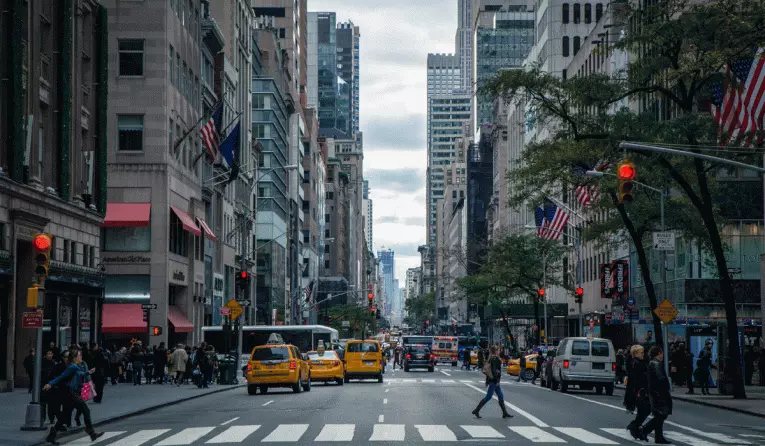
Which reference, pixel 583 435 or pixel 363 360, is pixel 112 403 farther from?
pixel 363 360

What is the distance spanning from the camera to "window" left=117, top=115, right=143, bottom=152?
63.8 metres

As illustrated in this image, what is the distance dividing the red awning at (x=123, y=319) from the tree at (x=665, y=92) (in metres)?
23.3

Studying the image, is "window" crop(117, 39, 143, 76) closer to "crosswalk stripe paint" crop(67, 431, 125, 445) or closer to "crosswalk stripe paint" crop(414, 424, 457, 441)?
"crosswalk stripe paint" crop(67, 431, 125, 445)

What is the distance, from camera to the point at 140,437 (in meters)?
24.4

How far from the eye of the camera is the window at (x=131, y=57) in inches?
2516

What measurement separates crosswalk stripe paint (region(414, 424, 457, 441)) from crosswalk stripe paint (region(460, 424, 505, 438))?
42 cm

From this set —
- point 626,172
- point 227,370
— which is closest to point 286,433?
point 626,172

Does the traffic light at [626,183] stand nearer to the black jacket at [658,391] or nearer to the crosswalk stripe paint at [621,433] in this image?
the crosswalk stripe paint at [621,433]

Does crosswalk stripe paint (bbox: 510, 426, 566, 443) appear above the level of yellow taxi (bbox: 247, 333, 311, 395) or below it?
below

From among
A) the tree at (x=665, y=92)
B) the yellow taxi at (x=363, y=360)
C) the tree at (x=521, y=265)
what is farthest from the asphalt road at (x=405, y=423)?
the tree at (x=521, y=265)

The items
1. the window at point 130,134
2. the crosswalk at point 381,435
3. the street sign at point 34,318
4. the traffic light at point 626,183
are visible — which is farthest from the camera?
the window at point 130,134

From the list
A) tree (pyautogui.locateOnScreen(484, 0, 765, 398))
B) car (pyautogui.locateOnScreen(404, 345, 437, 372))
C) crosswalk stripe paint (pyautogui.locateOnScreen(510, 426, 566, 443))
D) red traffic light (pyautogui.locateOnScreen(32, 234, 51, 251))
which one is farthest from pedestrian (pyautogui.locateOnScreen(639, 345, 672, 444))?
car (pyautogui.locateOnScreen(404, 345, 437, 372))

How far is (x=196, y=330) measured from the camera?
7312 cm

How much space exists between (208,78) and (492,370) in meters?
54.1
